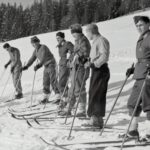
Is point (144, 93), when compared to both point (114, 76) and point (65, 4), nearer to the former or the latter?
point (114, 76)

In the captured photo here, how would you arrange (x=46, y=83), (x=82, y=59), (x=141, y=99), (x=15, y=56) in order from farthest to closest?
(x=15, y=56)
(x=46, y=83)
(x=82, y=59)
(x=141, y=99)

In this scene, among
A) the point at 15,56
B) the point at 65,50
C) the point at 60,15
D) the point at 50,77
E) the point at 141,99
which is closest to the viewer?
the point at 141,99

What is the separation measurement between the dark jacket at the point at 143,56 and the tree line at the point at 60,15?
3045 inches

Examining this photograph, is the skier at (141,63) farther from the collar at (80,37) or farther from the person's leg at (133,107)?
the collar at (80,37)

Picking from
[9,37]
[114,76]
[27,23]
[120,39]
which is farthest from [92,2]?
[114,76]

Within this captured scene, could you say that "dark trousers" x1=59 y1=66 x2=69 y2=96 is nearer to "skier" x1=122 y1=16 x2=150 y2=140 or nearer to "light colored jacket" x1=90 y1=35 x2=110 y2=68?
"light colored jacket" x1=90 y1=35 x2=110 y2=68

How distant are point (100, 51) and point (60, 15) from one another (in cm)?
9192

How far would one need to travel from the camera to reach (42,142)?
570 cm

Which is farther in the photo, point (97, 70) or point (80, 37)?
point (80, 37)

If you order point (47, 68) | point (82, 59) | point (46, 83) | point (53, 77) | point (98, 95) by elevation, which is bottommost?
point (46, 83)

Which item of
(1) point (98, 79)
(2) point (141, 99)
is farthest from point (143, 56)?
(1) point (98, 79)

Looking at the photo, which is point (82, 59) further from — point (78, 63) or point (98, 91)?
point (98, 91)

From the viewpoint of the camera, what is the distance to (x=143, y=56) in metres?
5.60

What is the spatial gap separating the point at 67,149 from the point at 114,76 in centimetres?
839
